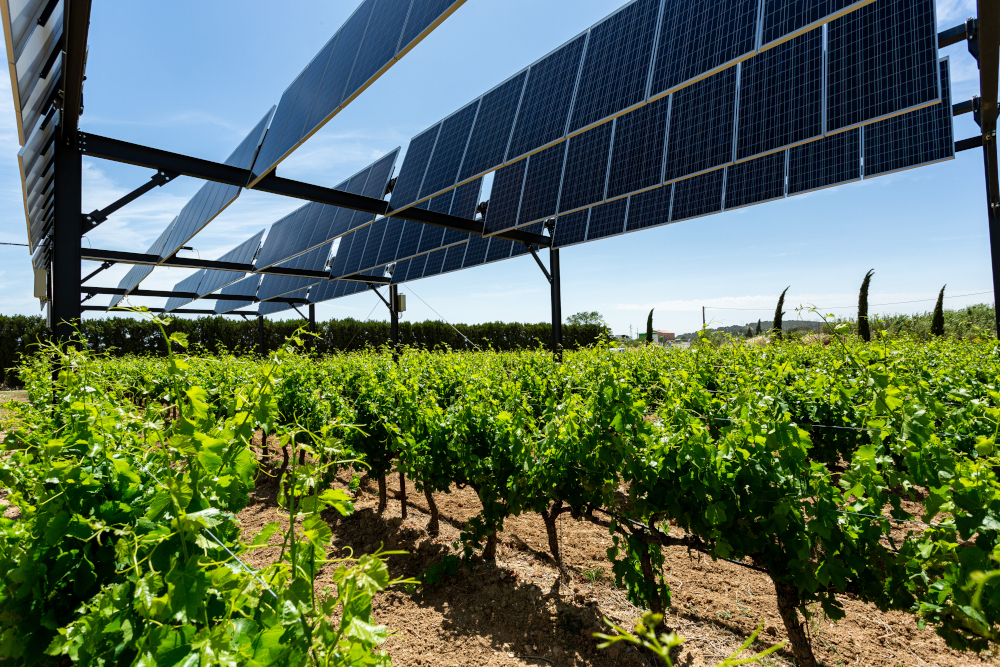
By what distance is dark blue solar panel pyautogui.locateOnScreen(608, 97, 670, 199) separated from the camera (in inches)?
301

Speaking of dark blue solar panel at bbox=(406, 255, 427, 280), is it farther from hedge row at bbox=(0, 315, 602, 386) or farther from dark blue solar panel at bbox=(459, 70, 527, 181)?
dark blue solar panel at bbox=(459, 70, 527, 181)

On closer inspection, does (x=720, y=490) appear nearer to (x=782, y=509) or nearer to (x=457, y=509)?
(x=782, y=509)

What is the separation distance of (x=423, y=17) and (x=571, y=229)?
7.27 metres

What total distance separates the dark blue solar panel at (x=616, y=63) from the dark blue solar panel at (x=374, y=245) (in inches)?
340

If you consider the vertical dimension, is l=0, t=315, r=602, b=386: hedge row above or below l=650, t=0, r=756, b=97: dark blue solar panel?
below

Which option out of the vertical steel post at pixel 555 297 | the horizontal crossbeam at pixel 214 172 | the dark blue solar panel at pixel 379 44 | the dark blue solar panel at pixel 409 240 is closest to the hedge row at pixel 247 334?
the dark blue solar panel at pixel 409 240

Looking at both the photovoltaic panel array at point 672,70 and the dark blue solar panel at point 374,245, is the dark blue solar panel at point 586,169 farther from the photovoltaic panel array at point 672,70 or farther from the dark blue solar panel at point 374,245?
the dark blue solar panel at point 374,245

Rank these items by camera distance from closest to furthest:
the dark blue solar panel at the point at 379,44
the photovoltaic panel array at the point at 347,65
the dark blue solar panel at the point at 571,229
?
the photovoltaic panel array at the point at 347,65
the dark blue solar panel at the point at 379,44
the dark blue solar panel at the point at 571,229

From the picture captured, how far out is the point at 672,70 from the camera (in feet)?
16.3

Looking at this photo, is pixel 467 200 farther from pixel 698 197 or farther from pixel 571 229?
pixel 698 197

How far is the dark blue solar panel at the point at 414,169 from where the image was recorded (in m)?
7.90

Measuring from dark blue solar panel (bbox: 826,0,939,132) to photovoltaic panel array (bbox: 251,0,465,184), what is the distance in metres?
4.90

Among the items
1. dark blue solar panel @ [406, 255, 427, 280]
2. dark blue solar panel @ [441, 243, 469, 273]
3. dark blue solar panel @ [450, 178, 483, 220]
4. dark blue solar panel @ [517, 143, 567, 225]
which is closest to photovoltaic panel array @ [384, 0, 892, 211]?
dark blue solar panel @ [450, 178, 483, 220]

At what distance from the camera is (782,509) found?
6.81 ft
